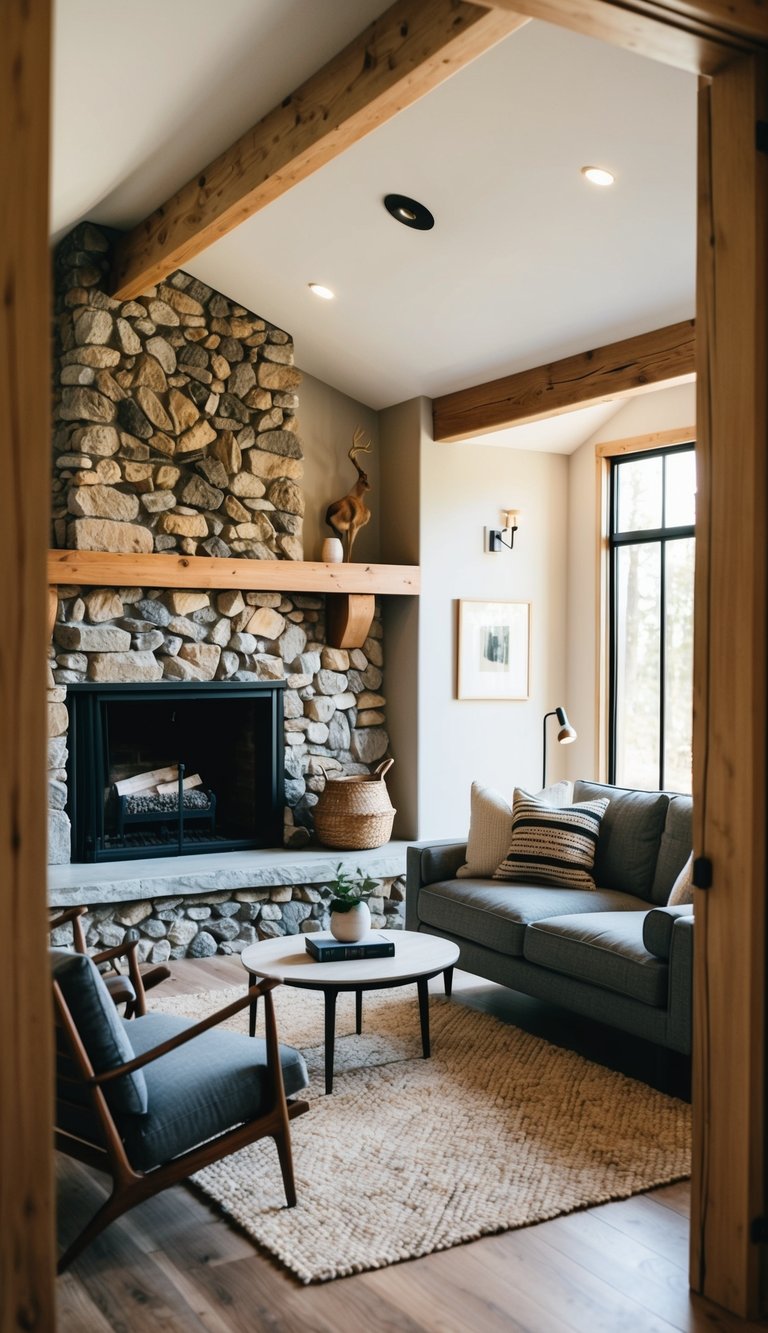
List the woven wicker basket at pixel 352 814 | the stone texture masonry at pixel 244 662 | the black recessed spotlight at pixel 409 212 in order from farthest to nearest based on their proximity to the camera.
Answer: the woven wicker basket at pixel 352 814
the stone texture masonry at pixel 244 662
the black recessed spotlight at pixel 409 212

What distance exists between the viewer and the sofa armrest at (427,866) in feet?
17.2

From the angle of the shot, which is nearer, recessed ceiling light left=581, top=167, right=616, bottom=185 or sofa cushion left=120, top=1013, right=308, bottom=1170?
sofa cushion left=120, top=1013, right=308, bottom=1170

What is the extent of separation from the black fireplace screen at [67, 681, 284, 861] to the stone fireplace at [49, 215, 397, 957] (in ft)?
0.04

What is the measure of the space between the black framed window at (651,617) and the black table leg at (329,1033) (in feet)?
10.8

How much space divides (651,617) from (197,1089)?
15.1 feet

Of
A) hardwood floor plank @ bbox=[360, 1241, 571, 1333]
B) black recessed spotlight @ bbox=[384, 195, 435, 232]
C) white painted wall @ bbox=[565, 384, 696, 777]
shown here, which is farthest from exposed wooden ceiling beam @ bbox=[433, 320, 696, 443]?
hardwood floor plank @ bbox=[360, 1241, 571, 1333]

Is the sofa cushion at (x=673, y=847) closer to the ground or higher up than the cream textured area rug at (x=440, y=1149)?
higher up

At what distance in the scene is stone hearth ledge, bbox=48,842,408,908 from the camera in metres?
5.47

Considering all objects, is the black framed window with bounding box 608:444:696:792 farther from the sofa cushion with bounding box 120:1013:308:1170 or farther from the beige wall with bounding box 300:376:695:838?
the sofa cushion with bounding box 120:1013:308:1170

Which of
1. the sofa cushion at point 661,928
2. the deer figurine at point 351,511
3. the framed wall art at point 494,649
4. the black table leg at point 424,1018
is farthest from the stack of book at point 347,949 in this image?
the deer figurine at point 351,511

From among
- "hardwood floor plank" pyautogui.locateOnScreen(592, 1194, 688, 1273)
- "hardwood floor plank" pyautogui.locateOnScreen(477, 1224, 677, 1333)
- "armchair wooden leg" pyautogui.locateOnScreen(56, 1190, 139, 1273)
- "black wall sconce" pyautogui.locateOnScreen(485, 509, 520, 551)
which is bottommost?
"hardwood floor plank" pyautogui.locateOnScreen(592, 1194, 688, 1273)

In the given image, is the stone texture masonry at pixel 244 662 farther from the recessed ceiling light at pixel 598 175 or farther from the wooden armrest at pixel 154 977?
the recessed ceiling light at pixel 598 175

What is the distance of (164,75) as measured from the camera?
418 centimetres

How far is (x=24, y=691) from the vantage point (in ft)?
5.47
